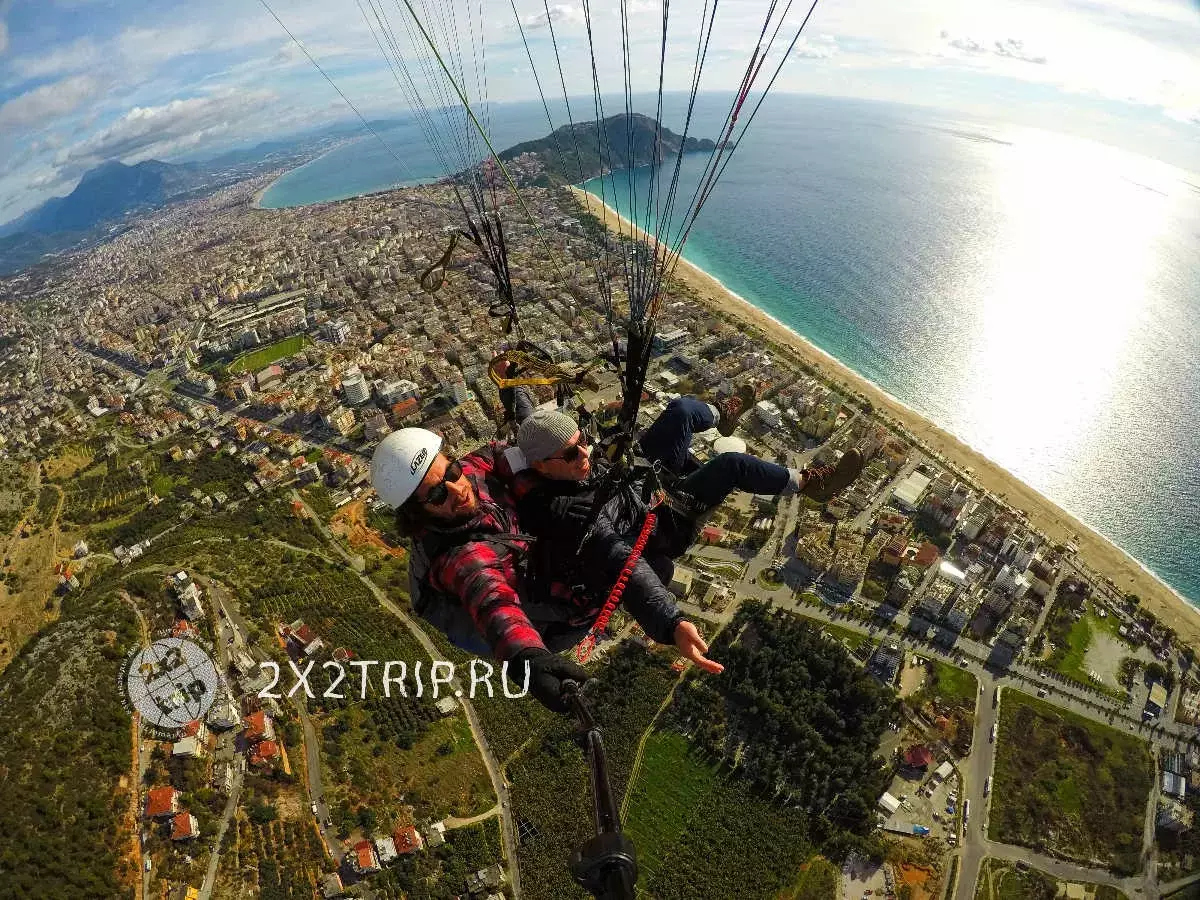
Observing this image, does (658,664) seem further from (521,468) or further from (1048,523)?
(1048,523)

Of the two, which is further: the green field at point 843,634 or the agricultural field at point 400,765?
the green field at point 843,634

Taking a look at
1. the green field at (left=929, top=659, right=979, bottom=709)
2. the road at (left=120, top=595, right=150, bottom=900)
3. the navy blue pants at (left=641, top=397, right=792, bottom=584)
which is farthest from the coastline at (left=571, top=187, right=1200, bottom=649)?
the road at (left=120, top=595, right=150, bottom=900)

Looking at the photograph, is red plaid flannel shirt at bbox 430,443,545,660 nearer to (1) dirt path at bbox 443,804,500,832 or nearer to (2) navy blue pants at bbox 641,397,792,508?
(2) navy blue pants at bbox 641,397,792,508

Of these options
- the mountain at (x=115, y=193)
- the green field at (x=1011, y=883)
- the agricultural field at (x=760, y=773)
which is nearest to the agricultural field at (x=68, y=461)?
the agricultural field at (x=760, y=773)

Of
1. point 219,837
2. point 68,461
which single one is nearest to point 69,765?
point 219,837

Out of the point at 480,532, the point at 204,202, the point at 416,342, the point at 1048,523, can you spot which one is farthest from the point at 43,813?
the point at 204,202

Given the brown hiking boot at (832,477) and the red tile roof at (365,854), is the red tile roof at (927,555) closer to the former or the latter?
the brown hiking boot at (832,477)

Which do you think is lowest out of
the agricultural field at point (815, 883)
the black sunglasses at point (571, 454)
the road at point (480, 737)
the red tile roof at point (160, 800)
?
the agricultural field at point (815, 883)

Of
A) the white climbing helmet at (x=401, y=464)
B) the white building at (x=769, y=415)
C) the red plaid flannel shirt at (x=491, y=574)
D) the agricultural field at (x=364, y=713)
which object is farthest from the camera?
the white building at (x=769, y=415)
